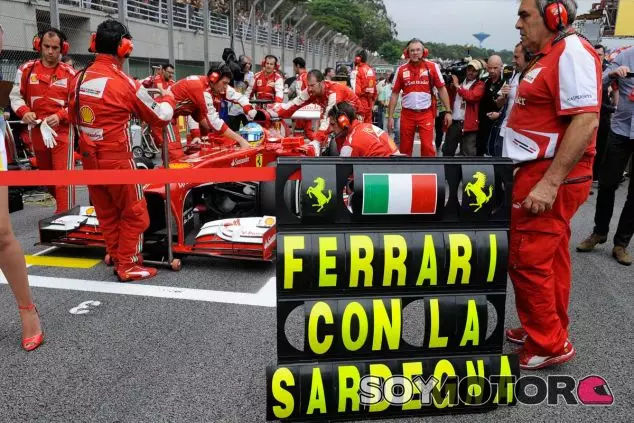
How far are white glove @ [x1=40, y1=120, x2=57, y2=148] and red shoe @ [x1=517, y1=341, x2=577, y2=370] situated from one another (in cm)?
481

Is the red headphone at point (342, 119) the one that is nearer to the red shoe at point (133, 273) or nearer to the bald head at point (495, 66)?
the red shoe at point (133, 273)

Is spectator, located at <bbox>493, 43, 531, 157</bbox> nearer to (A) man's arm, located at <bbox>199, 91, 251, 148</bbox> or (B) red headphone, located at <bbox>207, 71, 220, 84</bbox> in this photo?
(A) man's arm, located at <bbox>199, 91, 251, 148</bbox>

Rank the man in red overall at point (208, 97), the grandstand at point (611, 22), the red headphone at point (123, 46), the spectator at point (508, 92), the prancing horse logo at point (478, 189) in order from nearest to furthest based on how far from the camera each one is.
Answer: the prancing horse logo at point (478, 189) → the red headphone at point (123, 46) → the spectator at point (508, 92) → the man in red overall at point (208, 97) → the grandstand at point (611, 22)

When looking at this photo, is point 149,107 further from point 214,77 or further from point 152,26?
point 152,26

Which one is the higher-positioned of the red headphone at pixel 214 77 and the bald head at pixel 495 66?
the bald head at pixel 495 66

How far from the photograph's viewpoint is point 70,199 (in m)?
5.77

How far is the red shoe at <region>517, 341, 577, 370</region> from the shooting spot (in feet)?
9.41

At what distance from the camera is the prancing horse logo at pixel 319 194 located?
7.23 feet

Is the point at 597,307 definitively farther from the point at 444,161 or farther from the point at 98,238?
the point at 98,238

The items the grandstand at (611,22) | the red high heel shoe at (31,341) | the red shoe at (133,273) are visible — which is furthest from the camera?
the grandstand at (611,22)

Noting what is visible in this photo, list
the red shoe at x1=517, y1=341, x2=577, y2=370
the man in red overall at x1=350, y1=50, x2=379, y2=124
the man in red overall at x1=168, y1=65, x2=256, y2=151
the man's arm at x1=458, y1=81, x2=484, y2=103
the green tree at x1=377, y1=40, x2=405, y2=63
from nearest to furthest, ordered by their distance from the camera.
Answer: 1. the red shoe at x1=517, y1=341, x2=577, y2=370
2. the man in red overall at x1=168, y1=65, x2=256, y2=151
3. the man's arm at x1=458, y1=81, x2=484, y2=103
4. the man in red overall at x1=350, y1=50, x2=379, y2=124
5. the green tree at x1=377, y1=40, x2=405, y2=63

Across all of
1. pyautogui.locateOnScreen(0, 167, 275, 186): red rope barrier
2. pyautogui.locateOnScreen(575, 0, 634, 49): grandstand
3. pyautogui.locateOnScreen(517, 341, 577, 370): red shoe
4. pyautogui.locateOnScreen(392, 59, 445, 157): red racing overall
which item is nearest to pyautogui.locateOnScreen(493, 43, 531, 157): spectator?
pyautogui.locateOnScreen(392, 59, 445, 157): red racing overall

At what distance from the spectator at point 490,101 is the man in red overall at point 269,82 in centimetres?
416

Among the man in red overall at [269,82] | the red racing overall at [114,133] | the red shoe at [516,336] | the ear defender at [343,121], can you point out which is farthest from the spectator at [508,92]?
the man in red overall at [269,82]
